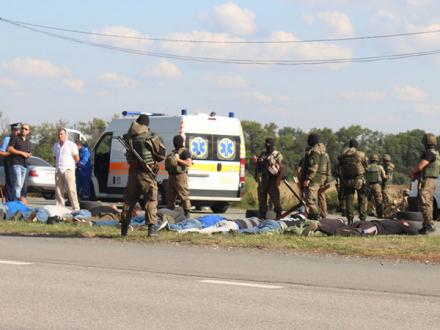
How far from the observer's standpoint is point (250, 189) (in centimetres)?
3362

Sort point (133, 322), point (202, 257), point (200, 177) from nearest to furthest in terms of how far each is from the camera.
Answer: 1. point (133, 322)
2. point (202, 257)
3. point (200, 177)

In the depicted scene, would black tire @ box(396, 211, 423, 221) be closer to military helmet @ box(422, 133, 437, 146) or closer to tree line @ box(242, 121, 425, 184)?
military helmet @ box(422, 133, 437, 146)

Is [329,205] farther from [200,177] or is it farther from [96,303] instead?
[96,303]

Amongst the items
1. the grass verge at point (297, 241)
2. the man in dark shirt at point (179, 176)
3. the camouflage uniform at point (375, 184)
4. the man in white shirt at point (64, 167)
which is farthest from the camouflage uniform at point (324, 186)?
the man in white shirt at point (64, 167)

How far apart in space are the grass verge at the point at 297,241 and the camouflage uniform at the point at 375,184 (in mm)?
9211

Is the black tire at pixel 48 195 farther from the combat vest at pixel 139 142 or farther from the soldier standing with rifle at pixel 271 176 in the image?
the combat vest at pixel 139 142

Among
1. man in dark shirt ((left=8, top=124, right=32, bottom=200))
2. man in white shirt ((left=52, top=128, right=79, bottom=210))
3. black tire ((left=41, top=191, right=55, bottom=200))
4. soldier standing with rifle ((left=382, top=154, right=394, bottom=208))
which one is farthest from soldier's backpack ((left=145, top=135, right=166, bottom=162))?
black tire ((left=41, top=191, right=55, bottom=200))

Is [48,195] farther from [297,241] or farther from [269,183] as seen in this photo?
[297,241]

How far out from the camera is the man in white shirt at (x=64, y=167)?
20.4 metres

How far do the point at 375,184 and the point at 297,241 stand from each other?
1112 centimetres

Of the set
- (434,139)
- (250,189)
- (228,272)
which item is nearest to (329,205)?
(250,189)

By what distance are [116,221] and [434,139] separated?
562 cm

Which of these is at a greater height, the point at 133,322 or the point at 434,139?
the point at 434,139

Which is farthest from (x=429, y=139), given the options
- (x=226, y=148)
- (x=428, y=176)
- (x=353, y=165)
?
(x=226, y=148)
